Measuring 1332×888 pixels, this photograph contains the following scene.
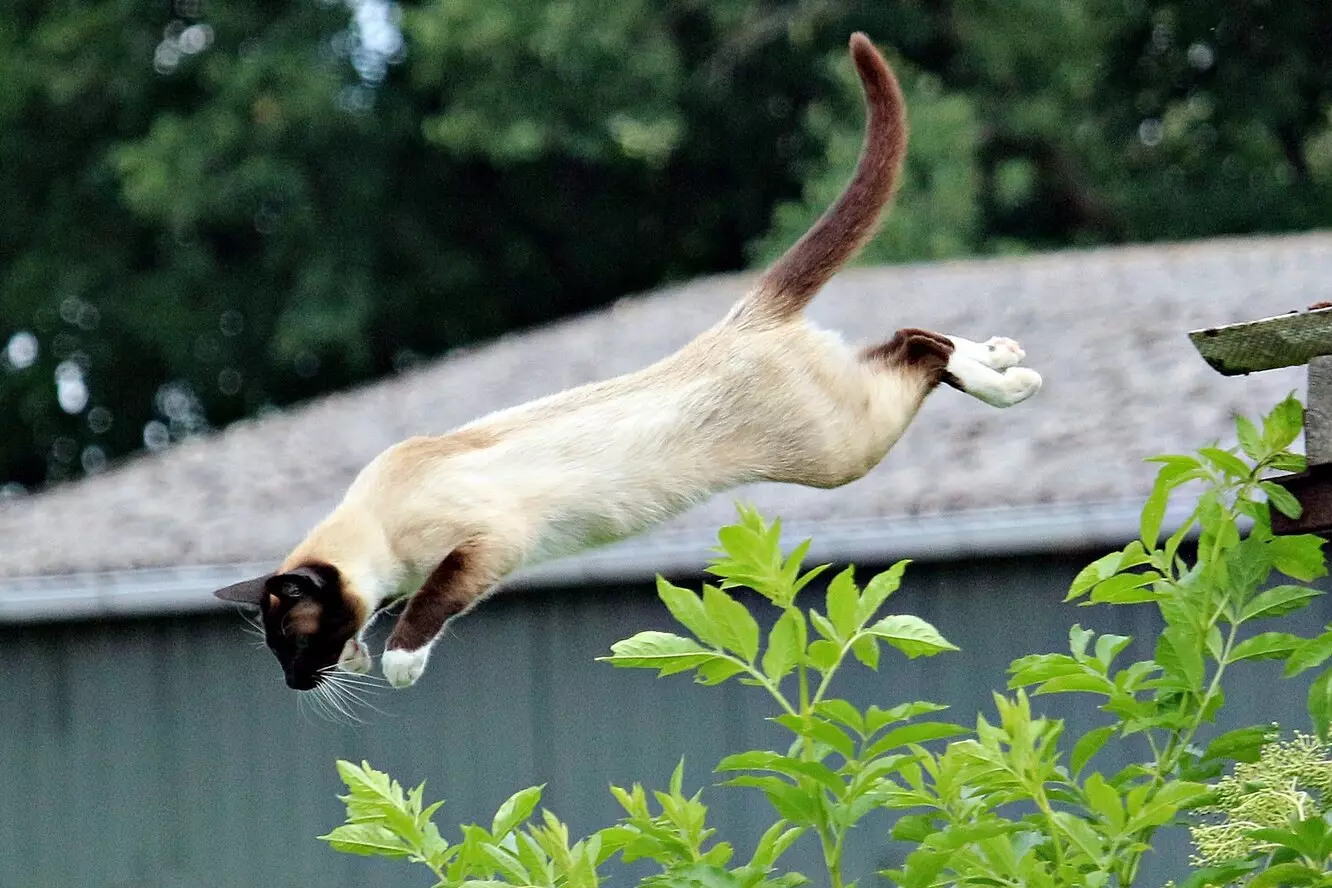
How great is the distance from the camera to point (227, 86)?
18.1 m

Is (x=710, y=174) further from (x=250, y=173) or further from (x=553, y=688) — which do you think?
(x=553, y=688)

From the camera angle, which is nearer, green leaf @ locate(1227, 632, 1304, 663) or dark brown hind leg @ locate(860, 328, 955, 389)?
green leaf @ locate(1227, 632, 1304, 663)

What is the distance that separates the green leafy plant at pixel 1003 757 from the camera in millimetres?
2596

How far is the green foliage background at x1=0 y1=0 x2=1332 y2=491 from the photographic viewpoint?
16797 millimetres

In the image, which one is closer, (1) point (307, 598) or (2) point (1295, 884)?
(2) point (1295, 884)

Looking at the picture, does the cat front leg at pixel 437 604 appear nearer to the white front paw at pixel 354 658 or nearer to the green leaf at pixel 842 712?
the white front paw at pixel 354 658

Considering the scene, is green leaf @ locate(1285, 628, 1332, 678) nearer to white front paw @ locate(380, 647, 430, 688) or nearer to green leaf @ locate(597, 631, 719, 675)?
green leaf @ locate(597, 631, 719, 675)

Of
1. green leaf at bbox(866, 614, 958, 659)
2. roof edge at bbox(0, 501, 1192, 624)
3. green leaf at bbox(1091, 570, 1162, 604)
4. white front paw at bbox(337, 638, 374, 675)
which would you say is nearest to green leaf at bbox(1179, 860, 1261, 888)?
green leaf at bbox(1091, 570, 1162, 604)

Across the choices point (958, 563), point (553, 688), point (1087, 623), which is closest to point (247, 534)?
point (553, 688)

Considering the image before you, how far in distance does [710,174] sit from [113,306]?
6.23 metres

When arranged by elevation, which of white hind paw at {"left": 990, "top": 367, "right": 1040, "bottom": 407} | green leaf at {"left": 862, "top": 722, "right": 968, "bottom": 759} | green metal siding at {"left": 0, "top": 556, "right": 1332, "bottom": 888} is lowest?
green metal siding at {"left": 0, "top": 556, "right": 1332, "bottom": 888}

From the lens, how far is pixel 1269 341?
9.55ft

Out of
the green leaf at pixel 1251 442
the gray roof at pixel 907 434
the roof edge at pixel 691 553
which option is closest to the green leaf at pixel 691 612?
the green leaf at pixel 1251 442

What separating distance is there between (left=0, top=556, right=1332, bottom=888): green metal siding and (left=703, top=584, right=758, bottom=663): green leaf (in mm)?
5175
